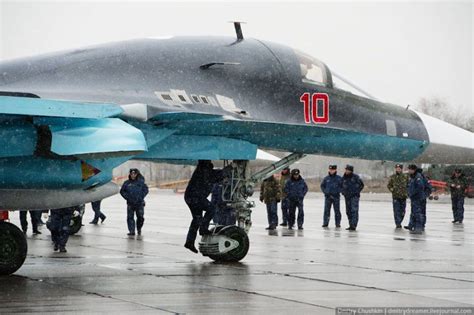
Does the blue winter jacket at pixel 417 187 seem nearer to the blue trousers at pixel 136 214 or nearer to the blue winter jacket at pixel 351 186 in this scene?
the blue winter jacket at pixel 351 186

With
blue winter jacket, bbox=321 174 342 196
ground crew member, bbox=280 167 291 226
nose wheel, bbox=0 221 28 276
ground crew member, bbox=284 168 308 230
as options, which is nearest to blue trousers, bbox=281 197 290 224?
ground crew member, bbox=280 167 291 226

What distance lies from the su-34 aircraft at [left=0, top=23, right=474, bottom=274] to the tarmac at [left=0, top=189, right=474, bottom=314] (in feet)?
3.52

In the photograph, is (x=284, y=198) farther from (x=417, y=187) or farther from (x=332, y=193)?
(x=417, y=187)

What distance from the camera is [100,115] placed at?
10.7m

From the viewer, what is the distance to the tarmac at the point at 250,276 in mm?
9352

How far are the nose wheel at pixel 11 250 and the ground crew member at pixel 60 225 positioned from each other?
3.26 metres

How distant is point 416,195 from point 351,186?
2.18m

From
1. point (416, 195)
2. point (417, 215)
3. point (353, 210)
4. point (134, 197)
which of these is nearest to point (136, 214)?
point (134, 197)

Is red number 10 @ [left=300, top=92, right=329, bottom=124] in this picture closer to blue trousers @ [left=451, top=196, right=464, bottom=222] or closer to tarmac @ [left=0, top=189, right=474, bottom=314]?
tarmac @ [left=0, top=189, right=474, bottom=314]

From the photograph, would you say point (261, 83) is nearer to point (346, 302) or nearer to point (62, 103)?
point (62, 103)

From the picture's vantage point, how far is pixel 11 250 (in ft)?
40.7

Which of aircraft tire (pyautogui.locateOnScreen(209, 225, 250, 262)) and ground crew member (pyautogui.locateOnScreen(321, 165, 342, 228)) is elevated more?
ground crew member (pyautogui.locateOnScreen(321, 165, 342, 228))

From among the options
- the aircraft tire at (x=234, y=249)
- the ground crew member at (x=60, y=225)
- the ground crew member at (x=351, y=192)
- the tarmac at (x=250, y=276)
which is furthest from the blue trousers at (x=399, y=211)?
the aircraft tire at (x=234, y=249)

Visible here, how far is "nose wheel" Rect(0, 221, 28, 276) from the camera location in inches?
485
